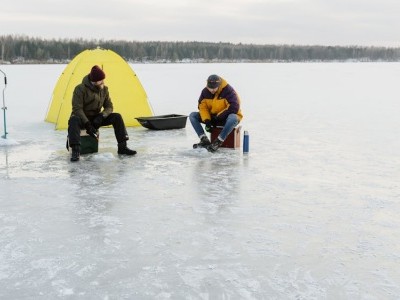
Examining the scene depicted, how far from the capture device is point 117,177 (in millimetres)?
5707

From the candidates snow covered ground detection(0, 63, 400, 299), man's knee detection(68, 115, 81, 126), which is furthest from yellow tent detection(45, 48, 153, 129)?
man's knee detection(68, 115, 81, 126)

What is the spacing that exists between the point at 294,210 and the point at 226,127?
3.00 m

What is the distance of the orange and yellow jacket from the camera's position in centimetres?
743

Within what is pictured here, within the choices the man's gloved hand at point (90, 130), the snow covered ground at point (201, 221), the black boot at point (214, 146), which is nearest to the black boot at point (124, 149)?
the snow covered ground at point (201, 221)

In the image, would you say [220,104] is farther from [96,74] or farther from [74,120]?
[74,120]

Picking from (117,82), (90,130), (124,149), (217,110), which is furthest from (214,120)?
(117,82)

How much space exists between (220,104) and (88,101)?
1.91 metres

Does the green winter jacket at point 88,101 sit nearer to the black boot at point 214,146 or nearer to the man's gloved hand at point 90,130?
the man's gloved hand at point 90,130

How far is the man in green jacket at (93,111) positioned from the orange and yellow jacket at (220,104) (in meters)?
1.27

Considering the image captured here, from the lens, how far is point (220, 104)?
7.54m

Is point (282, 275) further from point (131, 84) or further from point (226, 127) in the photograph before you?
point (131, 84)

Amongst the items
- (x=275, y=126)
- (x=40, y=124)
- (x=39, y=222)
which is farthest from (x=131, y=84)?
(x=39, y=222)

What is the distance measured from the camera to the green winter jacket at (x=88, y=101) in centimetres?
690

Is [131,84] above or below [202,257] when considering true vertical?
above
